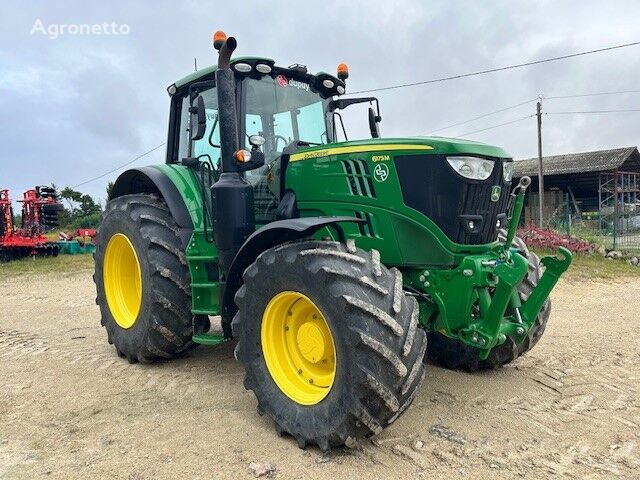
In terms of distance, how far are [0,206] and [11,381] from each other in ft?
46.4

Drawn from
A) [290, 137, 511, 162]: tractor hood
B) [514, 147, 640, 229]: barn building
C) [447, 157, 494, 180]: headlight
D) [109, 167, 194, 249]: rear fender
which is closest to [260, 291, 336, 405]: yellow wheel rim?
[290, 137, 511, 162]: tractor hood

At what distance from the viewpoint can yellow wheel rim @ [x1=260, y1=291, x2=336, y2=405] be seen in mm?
3445

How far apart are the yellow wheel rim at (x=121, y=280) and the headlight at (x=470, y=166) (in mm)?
3333

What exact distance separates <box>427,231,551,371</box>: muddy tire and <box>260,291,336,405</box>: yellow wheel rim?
4.87ft

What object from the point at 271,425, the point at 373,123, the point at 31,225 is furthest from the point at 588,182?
the point at 271,425

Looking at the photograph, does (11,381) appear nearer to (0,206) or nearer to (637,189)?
(0,206)

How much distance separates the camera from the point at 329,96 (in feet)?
16.8

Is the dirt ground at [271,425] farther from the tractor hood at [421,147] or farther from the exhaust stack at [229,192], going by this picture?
the tractor hood at [421,147]

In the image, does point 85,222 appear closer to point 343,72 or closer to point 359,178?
point 343,72

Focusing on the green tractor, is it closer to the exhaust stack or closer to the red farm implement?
the exhaust stack

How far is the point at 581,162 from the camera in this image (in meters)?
29.7

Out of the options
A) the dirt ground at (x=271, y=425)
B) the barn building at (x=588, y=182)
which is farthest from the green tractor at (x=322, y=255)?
the barn building at (x=588, y=182)

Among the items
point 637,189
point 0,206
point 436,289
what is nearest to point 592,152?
point 637,189

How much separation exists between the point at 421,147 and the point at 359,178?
489 millimetres
